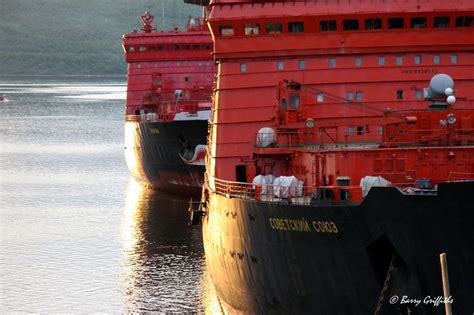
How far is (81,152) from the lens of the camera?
398ft

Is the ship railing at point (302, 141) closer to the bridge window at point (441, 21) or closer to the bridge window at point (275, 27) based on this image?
the bridge window at point (275, 27)

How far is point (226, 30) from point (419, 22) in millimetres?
5264

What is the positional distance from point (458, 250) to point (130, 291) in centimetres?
1892

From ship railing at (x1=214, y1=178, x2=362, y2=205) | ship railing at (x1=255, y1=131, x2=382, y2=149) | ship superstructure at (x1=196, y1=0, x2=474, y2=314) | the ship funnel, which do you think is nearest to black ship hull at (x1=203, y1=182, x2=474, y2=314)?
ship superstructure at (x1=196, y1=0, x2=474, y2=314)

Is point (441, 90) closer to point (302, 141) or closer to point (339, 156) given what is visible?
point (339, 156)

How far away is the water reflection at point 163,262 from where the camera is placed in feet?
A: 151

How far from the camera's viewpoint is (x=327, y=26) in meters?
42.0

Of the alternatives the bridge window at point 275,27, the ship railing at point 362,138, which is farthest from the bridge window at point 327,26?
the ship railing at point 362,138

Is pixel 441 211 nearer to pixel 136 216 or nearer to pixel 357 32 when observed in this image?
pixel 357 32

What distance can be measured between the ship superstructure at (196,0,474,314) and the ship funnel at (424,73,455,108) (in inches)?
1.7

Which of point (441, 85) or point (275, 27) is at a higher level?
point (275, 27)

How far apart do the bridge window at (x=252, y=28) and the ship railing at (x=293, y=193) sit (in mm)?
4455

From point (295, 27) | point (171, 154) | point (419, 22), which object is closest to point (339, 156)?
point (295, 27)

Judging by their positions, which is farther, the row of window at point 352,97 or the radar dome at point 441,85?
the row of window at point 352,97
